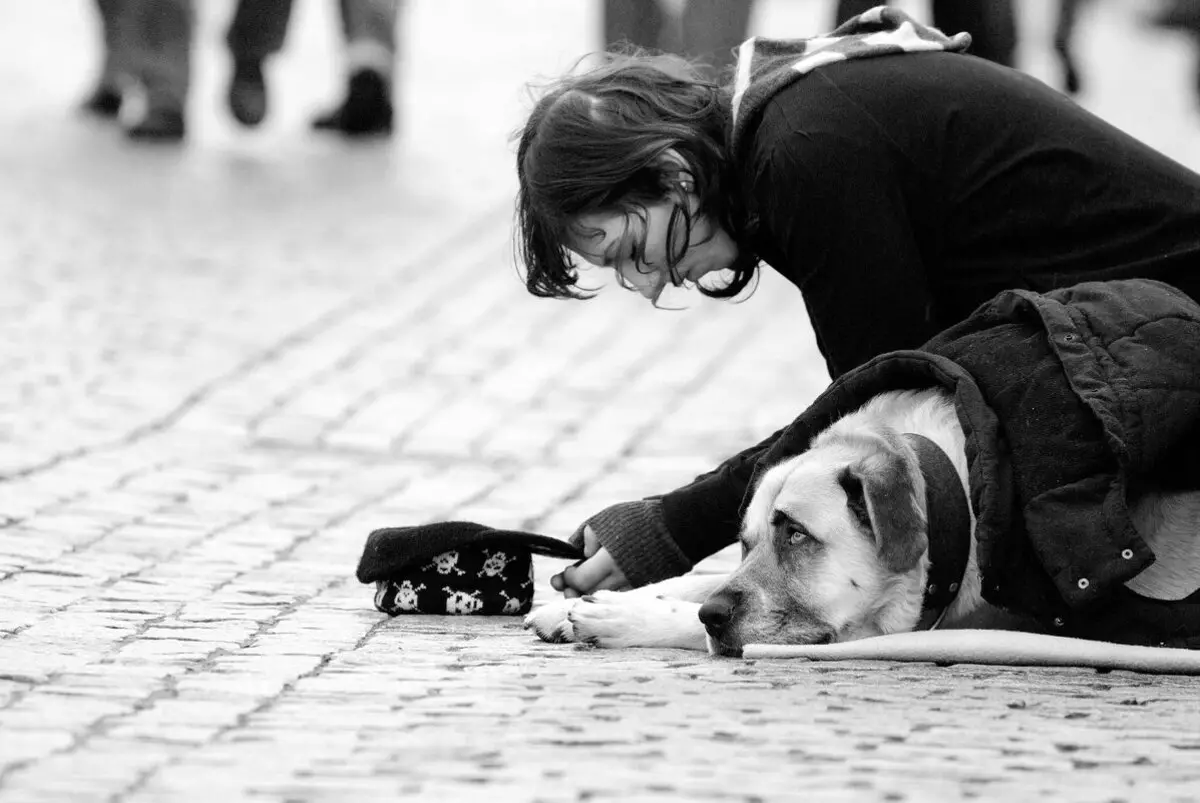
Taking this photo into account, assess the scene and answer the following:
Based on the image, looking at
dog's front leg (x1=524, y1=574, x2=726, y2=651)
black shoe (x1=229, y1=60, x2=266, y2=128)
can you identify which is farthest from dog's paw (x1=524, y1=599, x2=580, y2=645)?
black shoe (x1=229, y1=60, x2=266, y2=128)

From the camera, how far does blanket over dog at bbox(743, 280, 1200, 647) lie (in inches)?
152

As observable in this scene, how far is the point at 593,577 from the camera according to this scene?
470 cm

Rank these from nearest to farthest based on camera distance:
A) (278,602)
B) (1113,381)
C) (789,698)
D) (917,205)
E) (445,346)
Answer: (789,698) → (1113,381) → (917,205) → (278,602) → (445,346)

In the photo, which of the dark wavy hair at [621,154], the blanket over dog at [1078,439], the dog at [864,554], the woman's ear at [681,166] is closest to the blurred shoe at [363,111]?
the dark wavy hair at [621,154]

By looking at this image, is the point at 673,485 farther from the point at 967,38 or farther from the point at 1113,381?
the point at 1113,381

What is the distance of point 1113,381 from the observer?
397 cm

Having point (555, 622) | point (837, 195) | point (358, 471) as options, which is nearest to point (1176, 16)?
point (358, 471)

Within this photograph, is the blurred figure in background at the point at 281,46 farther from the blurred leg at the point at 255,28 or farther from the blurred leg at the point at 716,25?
the blurred leg at the point at 716,25

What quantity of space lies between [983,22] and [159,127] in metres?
5.19

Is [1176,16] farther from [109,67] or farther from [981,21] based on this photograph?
[109,67]

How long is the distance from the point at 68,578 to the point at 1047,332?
106 inches

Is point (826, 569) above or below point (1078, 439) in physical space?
below

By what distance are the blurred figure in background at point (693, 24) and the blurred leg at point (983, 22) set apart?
1164 millimetres

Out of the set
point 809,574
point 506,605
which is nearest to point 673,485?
point 506,605
